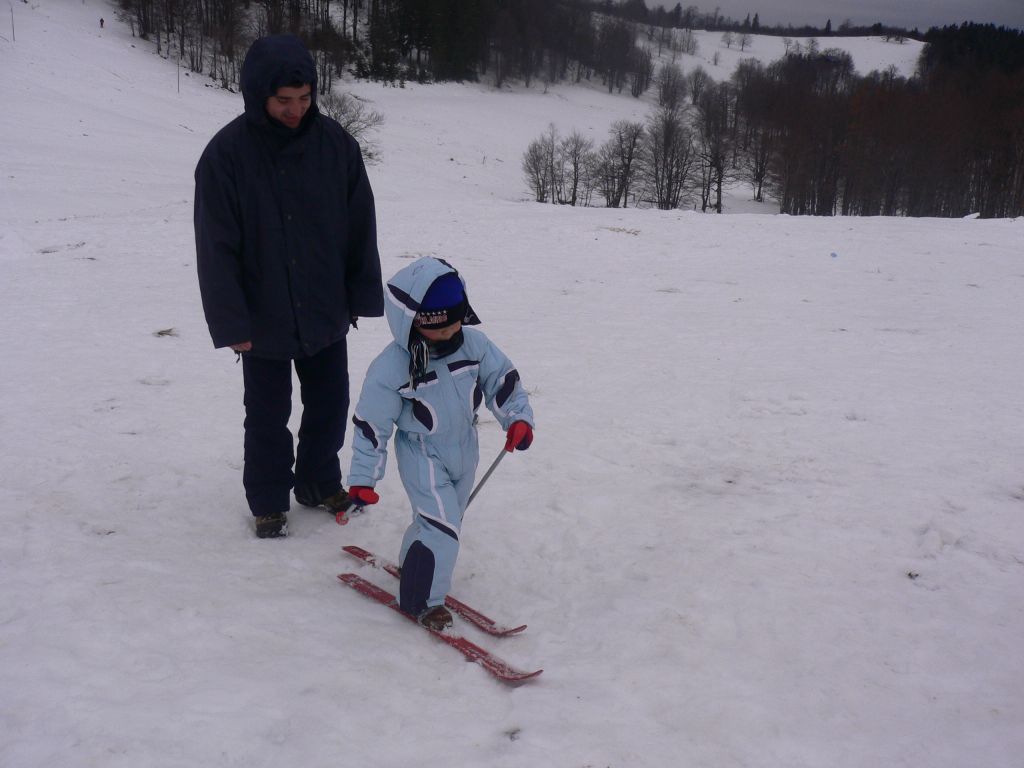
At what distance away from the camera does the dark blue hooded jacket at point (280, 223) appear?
3246 mm

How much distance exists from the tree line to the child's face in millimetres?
43683

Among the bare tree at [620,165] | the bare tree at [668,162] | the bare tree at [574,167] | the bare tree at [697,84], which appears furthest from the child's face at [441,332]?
the bare tree at [697,84]

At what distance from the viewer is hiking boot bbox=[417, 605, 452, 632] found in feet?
10.1

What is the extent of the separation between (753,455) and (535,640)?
2.55 m

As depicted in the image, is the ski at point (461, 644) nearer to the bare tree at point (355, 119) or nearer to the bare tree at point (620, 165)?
the bare tree at point (355, 119)

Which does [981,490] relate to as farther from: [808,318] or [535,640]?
[808,318]

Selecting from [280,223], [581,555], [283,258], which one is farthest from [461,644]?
[280,223]

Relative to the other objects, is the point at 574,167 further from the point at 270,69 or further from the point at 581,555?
the point at 270,69

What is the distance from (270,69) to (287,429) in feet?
5.72

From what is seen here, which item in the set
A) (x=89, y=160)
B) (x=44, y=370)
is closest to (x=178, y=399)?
(x=44, y=370)

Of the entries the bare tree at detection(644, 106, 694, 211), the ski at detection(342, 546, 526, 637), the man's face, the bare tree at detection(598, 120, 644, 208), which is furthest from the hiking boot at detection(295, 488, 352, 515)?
the bare tree at detection(644, 106, 694, 211)

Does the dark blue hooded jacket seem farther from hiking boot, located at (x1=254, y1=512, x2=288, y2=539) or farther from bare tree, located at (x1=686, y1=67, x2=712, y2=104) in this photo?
bare tree, located at (x1=686, y1=67, x2=712, y2=104)

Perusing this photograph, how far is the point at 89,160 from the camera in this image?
22406 mm

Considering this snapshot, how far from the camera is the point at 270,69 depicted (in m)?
3.09
